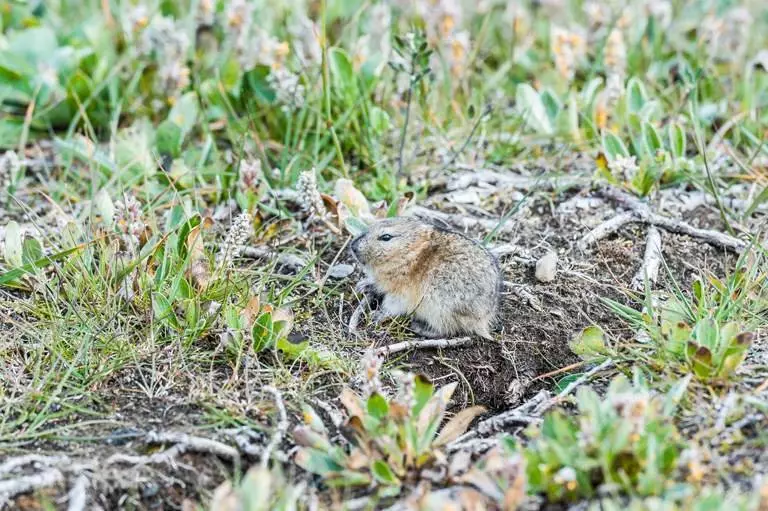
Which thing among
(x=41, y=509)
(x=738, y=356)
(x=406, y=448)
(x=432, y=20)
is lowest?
(x=41, y=509)

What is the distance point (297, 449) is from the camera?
11.9ft

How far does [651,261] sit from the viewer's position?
4.89 meters

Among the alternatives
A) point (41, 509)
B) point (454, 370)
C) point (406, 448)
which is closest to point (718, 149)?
point (454, 370)

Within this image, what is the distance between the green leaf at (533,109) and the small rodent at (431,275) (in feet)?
4.88

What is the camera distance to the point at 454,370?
172 inches

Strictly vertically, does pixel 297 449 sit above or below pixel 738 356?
below

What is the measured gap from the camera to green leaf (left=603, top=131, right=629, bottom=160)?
17.9 ft

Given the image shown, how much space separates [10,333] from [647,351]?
2.59 meters

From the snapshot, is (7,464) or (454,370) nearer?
(7,464)

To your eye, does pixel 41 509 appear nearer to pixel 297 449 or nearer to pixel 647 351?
pixel 297 449

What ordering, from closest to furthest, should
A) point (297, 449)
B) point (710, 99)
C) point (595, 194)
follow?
point (297, 449), point (595, 194), point (710, 99)

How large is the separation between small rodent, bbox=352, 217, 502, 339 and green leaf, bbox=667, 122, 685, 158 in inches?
60.0

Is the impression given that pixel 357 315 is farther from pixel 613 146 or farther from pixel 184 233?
pixel 613 146

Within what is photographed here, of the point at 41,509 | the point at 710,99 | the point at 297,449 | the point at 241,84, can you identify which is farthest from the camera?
the point at 710,99
